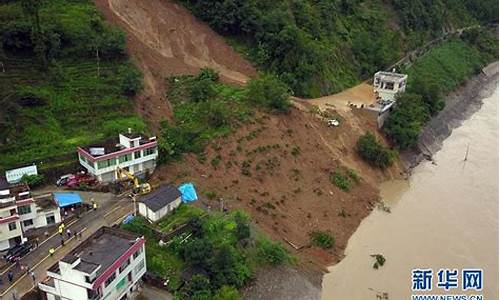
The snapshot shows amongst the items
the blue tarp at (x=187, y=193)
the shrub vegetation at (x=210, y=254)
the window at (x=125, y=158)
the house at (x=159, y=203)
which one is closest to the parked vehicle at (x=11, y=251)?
the shrub vegetation at (x=210, y=254)

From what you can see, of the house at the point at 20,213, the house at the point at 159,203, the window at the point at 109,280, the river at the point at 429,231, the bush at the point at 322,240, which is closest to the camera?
the window at the point at 109,280

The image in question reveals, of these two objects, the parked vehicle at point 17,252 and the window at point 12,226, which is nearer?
the parked vehicle at point 17,252

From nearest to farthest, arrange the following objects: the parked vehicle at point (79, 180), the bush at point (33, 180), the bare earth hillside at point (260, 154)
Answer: the bush at point (33, 180) → the parked vehicle at point (79, 180) → the bare earth hillside at point (260, 154)

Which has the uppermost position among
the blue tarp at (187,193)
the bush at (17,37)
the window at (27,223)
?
the bush at (17,37)

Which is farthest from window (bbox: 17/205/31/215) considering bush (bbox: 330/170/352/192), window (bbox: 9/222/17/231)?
bush (bbox: 330/170/352/192)

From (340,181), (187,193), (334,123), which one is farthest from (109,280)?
(334,123)

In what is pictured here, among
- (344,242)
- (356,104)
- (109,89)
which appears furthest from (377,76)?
(109,89)

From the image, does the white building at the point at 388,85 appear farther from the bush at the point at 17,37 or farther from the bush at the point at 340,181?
the bush at the point at 17,37
